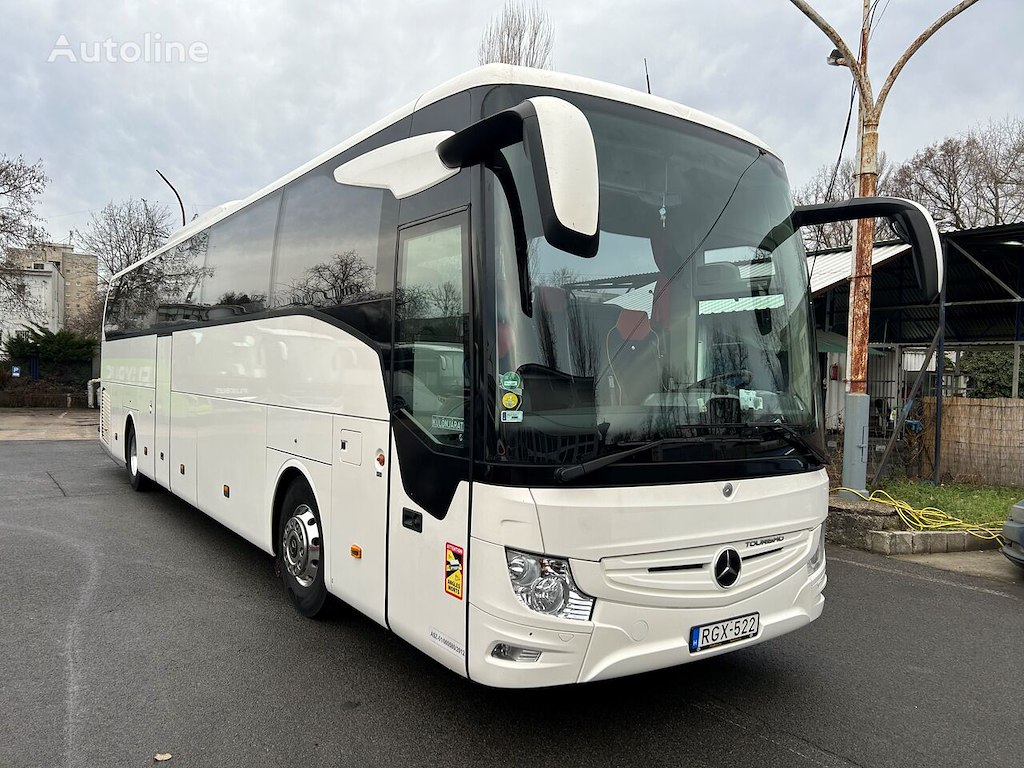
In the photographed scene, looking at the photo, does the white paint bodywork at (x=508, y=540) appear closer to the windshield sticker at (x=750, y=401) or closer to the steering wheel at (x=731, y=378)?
the windshield sticker at (x=750, y=401)

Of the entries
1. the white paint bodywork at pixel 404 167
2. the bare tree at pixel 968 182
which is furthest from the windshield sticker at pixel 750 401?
the bare tree at pixel 968 182

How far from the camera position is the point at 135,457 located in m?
9.95

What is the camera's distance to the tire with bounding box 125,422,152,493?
995 centimetres

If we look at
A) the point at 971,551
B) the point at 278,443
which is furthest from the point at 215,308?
the point at 971,551

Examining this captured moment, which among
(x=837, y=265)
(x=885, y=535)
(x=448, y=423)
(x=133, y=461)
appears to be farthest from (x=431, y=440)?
(x=837, y=265)

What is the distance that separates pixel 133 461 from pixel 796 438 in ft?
30.5

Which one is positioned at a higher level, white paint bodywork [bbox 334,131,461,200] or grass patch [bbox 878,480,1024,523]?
white paint bodywork [bbox 334,131,461,200]

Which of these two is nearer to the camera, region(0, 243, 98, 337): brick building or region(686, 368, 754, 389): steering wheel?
region(686, 368, 754, 389): steering wheel

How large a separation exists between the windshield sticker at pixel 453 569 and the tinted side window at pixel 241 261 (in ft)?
10.7

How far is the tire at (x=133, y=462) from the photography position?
32.6ft

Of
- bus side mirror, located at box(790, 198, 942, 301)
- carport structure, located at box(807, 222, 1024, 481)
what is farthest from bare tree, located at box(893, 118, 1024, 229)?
bus side mirror, located at box(790, 198, 942, 301)

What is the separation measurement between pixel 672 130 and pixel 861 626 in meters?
3.85

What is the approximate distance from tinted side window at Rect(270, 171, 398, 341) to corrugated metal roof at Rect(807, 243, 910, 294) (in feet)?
24.4

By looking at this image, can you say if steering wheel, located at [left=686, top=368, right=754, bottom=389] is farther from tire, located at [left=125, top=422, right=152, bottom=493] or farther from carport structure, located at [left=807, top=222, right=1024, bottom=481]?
tire, located at [left=125, top=422, right=152, bottom=493]
